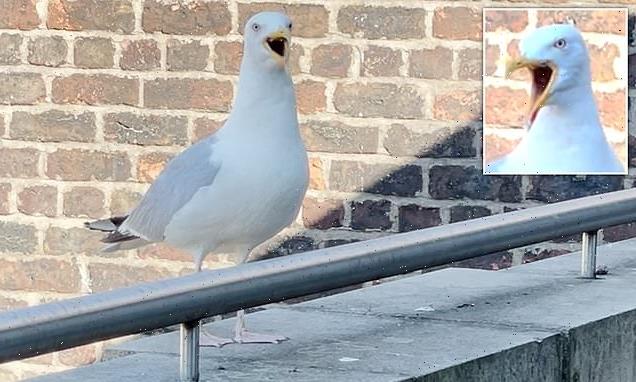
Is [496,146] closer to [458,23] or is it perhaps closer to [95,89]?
[458,23]

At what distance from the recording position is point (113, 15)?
643 centimetres

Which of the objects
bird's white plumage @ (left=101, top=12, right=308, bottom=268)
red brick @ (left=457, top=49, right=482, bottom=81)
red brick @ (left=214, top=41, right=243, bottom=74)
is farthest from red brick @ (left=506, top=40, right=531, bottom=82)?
bird's white plumage @ (left=101, top=12, right=308, bottom=268)

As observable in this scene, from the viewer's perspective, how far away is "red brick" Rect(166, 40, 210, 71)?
6.33 metres

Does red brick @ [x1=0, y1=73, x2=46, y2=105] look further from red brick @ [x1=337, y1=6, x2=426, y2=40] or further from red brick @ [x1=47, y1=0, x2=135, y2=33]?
red brick @ [x1=337, y1=6, x2=426, y2=40]

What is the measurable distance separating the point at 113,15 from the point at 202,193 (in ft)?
11.7

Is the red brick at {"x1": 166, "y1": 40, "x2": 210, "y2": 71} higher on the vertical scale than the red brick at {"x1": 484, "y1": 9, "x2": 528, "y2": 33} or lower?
lower

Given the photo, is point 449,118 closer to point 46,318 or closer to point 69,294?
point 69,294

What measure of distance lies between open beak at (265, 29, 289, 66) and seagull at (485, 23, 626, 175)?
3.09 m

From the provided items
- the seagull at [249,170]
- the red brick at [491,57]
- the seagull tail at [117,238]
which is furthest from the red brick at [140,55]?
the seagull at [249,170]

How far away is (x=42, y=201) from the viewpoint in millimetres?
6629

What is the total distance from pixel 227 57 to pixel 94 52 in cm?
58

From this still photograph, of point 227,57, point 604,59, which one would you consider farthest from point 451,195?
point 227,57

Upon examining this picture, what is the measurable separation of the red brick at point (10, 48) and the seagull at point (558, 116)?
2.00m

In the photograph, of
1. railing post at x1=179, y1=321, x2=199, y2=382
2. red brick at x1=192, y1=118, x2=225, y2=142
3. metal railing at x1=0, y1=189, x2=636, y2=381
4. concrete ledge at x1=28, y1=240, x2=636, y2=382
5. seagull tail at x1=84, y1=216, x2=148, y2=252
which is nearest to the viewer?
metal railing at x1=0, y1=189, x2=636, y2=381
